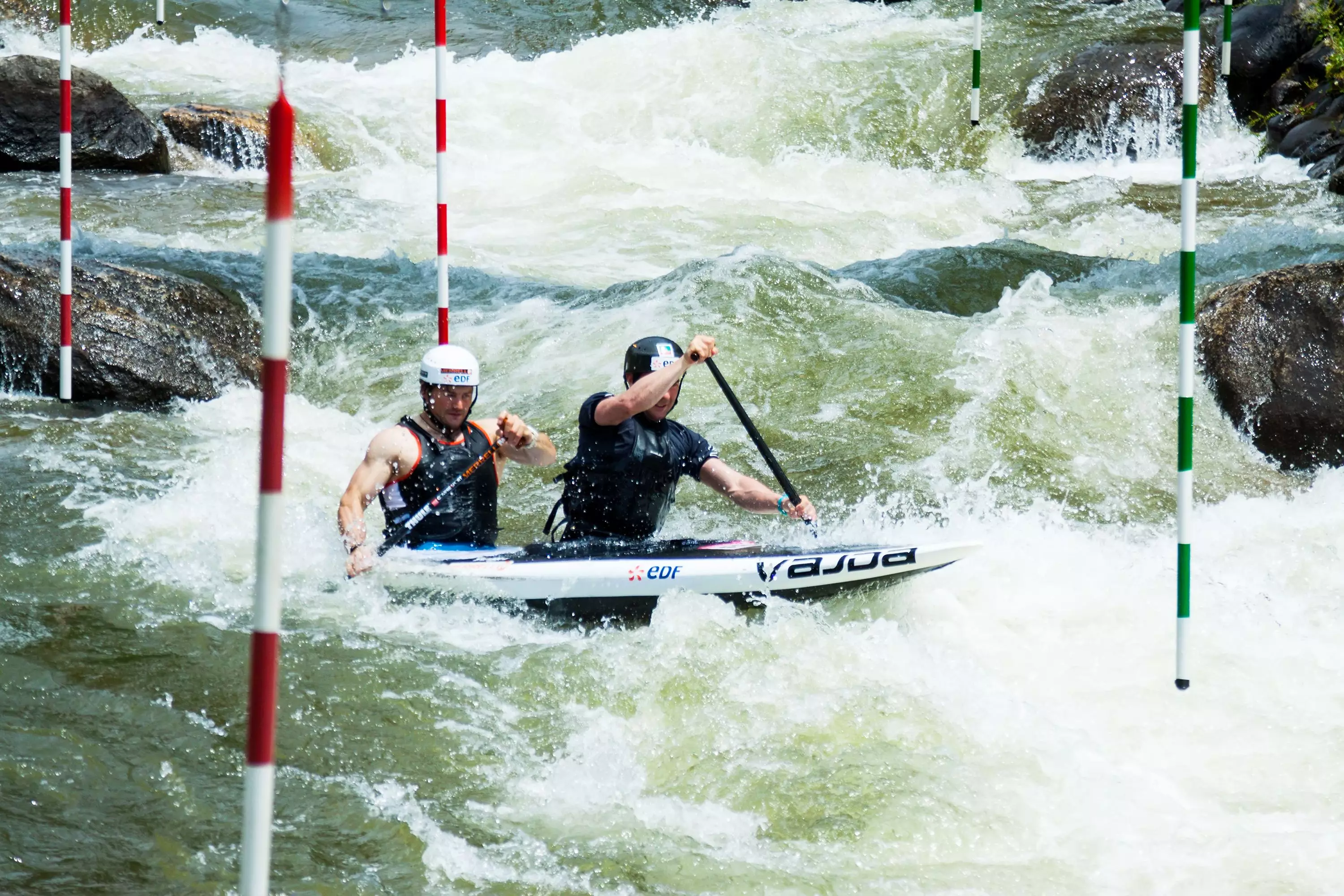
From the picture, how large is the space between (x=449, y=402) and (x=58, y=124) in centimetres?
771

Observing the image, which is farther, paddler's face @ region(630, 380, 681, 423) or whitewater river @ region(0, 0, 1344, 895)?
paddler's face @ region(630, 380, 681, 423)

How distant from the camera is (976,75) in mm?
12094

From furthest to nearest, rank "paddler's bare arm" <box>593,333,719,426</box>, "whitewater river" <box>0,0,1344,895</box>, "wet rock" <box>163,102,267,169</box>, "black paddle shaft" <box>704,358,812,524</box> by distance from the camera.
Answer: "wet rock" <box>163,102,267,169</box> → "black paddle shaft" <box>704,358,812,524</box> → "paddler's bare arm" <box>593,333,719,426</box> → "whitewater river" <box>0,0,1344,895</box>

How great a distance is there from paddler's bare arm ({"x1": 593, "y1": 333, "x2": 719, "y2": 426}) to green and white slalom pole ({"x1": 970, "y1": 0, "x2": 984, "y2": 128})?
8.43m

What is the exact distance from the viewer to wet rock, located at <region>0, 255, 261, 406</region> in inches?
275

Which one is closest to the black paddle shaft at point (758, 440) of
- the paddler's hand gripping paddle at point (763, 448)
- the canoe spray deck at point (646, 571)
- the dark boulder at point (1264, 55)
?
the paddler's hand gripping paddle at point (763, 448)

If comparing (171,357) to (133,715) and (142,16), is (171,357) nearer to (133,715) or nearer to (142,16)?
(133,715)

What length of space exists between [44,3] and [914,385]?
12.1 m

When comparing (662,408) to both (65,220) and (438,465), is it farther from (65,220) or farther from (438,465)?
(65,220)

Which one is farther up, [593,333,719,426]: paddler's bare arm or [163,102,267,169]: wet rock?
[163,102,267,169]: wet rock

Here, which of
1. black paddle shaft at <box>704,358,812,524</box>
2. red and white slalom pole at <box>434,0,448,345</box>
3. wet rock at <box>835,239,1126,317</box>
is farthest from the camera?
wet rock at <box>835,239,1126,317</box>

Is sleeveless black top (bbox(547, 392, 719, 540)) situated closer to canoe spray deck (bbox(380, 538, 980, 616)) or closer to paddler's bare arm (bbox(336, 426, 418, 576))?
canoe spray deck (bbox(380, 538, 980, 616))

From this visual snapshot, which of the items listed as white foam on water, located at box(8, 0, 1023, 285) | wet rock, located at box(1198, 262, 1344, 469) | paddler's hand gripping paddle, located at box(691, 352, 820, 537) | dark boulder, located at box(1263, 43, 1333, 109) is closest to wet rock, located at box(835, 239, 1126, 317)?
white foam on water, located at box(8, 0, 1023, 285)

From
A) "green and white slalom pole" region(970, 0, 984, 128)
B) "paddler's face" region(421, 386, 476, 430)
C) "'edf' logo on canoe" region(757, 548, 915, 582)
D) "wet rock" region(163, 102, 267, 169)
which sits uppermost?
"green and white slalom pole" region(970, 0, 984, 128)
